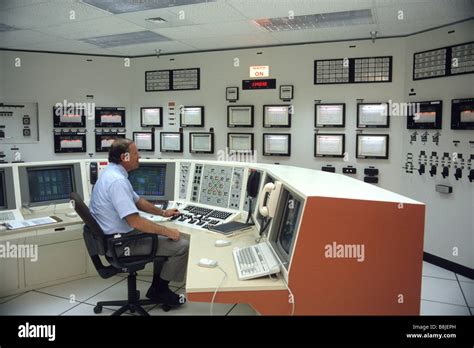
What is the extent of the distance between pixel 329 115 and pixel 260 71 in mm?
1050

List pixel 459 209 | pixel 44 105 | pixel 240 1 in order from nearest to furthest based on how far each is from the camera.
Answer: pixel 240 1 < pixel 459 209 < pixel 44 105

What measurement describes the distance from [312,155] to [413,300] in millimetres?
3206

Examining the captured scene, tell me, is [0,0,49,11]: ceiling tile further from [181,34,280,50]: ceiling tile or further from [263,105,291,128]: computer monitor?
[263,105,291,128]: computer monitor

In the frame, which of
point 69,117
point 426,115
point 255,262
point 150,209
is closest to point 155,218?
point 150,209

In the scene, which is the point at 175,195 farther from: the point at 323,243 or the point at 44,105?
the point at 44,105

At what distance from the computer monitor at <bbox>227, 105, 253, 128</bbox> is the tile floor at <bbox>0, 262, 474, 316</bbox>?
237cm

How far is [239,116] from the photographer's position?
5.05 m

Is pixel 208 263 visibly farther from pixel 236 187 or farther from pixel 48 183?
pixel 48 183

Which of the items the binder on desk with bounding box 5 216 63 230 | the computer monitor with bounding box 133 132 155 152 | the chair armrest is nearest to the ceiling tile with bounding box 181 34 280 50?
the computer monitor with bounding box 133 132 155 152

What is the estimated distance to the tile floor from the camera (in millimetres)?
2818

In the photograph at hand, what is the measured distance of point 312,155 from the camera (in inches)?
187

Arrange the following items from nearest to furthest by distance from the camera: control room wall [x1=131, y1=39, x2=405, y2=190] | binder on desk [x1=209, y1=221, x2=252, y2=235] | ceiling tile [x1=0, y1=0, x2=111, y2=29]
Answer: binder on desk [x1=209, y1=221, x2=252, y2=235] < ceiling tile [x1=0, y1=0, x2=111, y2=29] < control room wall [x1=131, y1=39, x2=405, y2=190]

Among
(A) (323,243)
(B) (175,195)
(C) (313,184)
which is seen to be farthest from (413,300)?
(B) (175,195)
